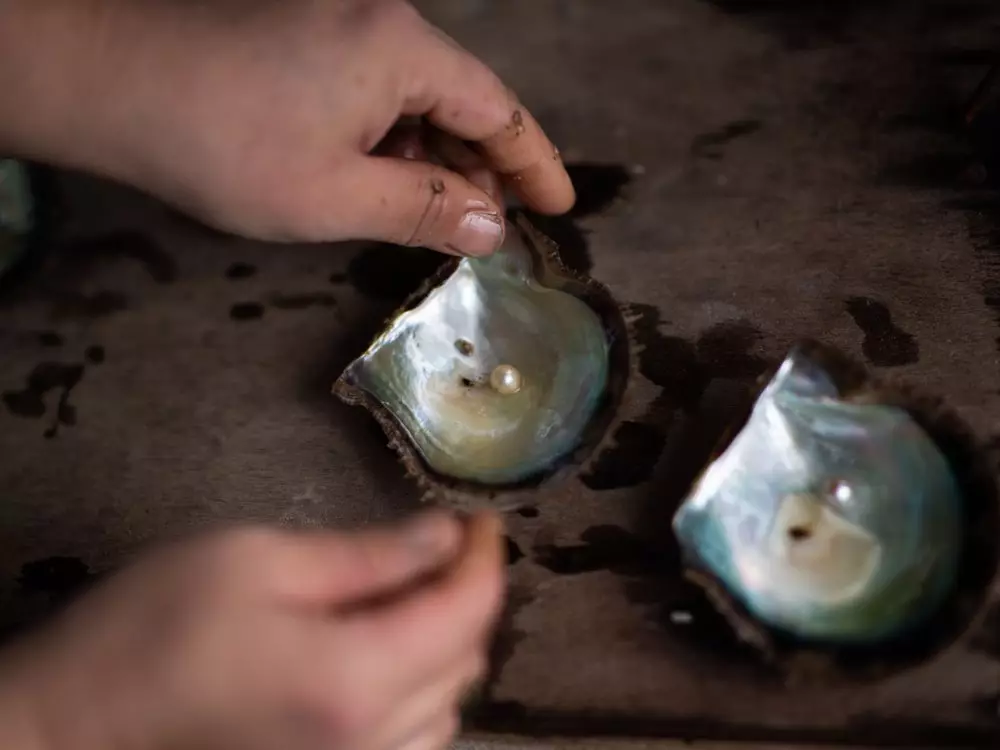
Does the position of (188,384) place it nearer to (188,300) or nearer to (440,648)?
(188,300)

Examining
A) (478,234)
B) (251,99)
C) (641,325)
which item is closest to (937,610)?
(641,325)

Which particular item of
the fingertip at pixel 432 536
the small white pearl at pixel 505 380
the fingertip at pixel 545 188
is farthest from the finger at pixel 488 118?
the fingertip at pixel 432 536

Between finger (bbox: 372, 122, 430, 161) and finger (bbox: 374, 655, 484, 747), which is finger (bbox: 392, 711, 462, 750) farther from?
finger (bbox: 372, 122, 430, 161)

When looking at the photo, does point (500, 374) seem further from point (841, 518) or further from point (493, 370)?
point (841, 518)

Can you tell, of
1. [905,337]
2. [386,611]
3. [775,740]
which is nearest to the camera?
[386,611]

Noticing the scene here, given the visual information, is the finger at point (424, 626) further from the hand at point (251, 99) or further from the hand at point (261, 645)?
the hand at point (251, 99)

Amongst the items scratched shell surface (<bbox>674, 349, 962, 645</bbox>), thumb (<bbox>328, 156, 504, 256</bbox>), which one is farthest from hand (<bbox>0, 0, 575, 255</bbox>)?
scratched shell surface (<bbox>674, 349, 962, 645</bbox>)

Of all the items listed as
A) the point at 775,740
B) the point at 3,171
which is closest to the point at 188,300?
the point at 3,171
